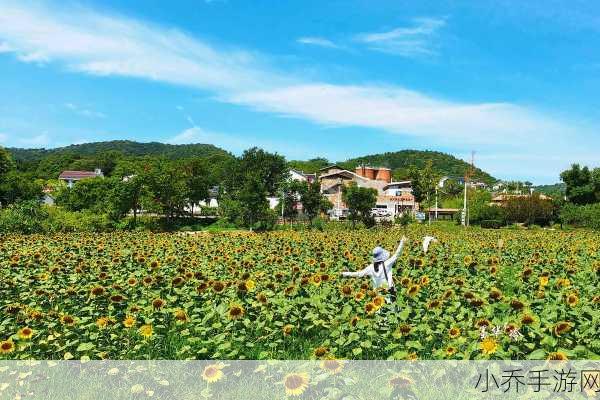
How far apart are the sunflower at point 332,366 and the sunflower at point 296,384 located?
154 millimetres

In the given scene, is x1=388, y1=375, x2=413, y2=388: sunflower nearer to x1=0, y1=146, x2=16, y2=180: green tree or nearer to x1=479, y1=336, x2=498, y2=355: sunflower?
x1=479, y1=336, x2=498, y2=355: sunflower

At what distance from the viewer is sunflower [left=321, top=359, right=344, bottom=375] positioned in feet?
10.9

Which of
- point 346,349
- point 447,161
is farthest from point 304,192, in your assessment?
point 447,161

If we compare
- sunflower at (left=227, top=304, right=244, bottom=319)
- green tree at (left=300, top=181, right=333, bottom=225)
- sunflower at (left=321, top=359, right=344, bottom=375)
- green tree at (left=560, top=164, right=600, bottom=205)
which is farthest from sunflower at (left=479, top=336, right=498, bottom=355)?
green tree at (left=560, top=164, right=600, bottom=205)

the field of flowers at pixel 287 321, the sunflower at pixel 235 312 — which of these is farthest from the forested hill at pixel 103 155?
the sunflower at pixel 235 312

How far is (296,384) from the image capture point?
3184 millimetres

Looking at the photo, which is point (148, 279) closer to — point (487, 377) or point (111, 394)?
point (111, 394)

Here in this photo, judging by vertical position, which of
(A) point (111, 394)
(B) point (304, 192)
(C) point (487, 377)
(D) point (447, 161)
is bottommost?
(A) point (111, 394)

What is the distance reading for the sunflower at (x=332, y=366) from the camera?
3.31 metres

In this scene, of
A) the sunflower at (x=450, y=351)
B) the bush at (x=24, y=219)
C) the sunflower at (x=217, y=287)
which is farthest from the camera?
the bush at (x=24, y=219)

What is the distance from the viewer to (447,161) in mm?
124000

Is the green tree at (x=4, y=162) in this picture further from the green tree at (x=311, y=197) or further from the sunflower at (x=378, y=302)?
the sunflower at (x=378, y=302)

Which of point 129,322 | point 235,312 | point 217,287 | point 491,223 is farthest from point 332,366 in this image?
point 491,223

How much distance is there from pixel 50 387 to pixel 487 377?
3167mm
